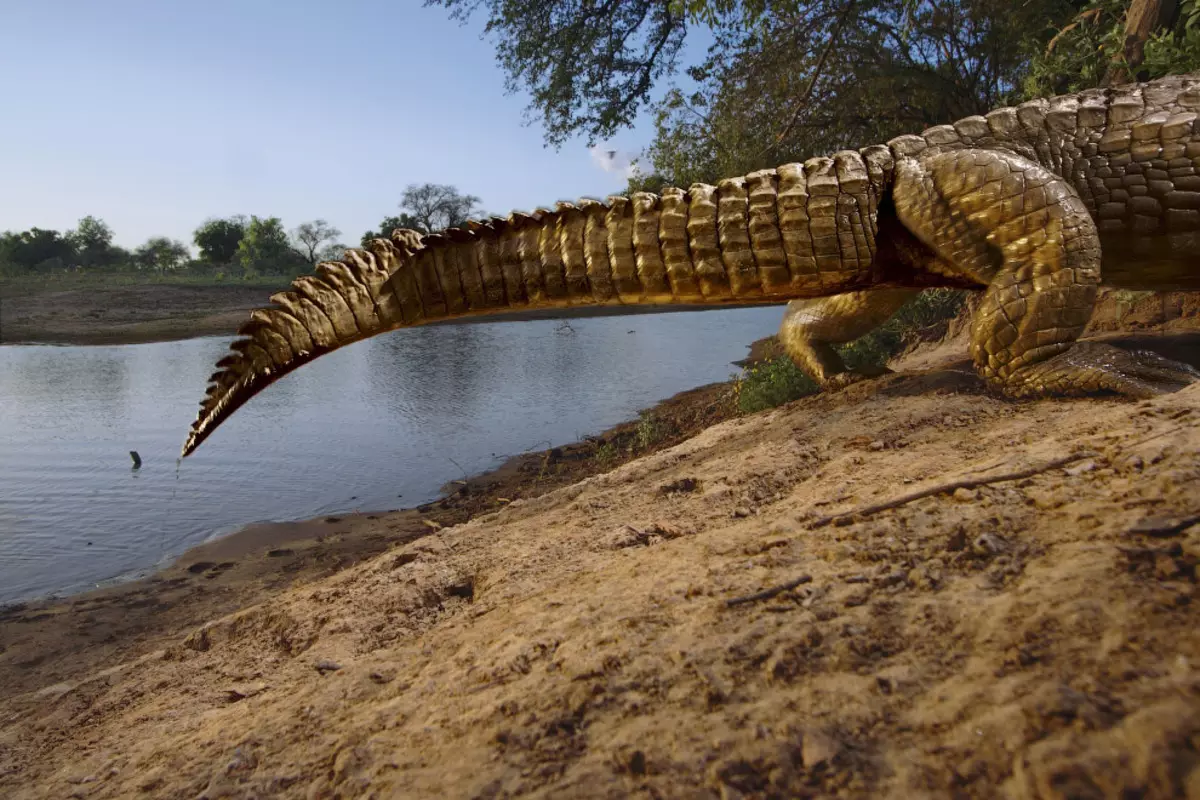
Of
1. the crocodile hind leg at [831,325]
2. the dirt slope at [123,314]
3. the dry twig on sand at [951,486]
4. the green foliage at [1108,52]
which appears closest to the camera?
the dry twig on sand at [951,486]

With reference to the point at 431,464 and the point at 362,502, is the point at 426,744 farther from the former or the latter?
the point at 431,464

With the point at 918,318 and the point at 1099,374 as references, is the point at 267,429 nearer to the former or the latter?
the point at 918,318

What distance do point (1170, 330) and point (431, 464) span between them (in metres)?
6.38

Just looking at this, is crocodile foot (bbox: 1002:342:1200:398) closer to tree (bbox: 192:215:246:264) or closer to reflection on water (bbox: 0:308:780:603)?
reflection on water (bbox: 0:308:780:603)

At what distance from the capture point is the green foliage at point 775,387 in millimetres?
6176

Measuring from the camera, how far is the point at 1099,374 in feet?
10.0

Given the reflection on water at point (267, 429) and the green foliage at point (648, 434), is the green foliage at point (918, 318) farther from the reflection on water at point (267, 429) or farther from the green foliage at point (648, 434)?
the reflection on water at point (267, 429)

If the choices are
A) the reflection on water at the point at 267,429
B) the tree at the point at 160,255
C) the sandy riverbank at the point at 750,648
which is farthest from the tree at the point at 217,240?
the sandy riverbank at the point at 750,648

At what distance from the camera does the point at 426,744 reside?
167 centimetres

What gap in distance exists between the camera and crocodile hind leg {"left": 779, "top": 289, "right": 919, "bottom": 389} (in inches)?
177

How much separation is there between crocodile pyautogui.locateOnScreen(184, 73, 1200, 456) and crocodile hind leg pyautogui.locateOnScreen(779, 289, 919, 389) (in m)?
0.89

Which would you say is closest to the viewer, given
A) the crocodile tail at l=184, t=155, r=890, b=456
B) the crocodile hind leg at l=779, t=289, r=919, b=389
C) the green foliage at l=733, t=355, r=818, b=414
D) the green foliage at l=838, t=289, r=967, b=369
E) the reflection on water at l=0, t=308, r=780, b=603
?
the crocodile tail at l=184, t=155, r=890, b=456

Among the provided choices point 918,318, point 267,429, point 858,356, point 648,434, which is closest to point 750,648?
point 648,434

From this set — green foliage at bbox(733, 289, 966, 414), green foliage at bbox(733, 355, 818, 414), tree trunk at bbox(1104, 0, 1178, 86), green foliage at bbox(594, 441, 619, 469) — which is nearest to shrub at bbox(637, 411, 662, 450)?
green foliage at bbox(594, 441, 619, 469)
